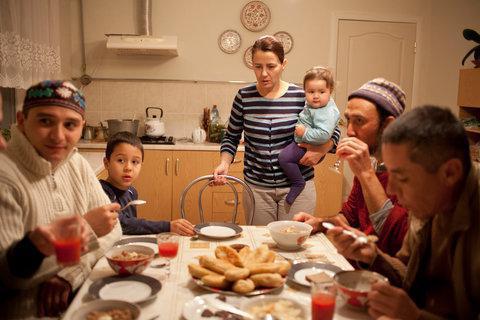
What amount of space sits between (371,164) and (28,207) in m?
1.30

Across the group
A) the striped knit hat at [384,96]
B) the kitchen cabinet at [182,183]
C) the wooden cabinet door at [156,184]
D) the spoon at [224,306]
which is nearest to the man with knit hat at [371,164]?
the striped knit hat at [384,96]

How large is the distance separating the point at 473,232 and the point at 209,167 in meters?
3.26

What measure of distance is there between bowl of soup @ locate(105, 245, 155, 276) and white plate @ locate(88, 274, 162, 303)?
0.08ft

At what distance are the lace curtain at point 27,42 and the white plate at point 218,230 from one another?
1756 millimetres

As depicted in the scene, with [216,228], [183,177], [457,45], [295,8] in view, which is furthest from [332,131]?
[457,45]

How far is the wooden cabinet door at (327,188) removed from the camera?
446cm

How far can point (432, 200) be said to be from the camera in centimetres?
125

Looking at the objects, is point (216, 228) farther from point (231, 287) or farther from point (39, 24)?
point (39, 24)

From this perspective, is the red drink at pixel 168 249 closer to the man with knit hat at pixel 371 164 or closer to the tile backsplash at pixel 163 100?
the man with knit hat at pixel 371 164

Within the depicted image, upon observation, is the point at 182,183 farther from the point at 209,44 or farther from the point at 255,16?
the point at 255,16

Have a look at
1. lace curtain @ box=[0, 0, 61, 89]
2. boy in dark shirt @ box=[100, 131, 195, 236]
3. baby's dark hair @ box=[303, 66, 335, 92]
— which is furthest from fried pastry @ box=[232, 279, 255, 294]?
lace curtain @ box=[0, 0, 61, 89]

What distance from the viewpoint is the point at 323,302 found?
1227mm

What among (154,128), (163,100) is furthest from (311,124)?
(163,100)

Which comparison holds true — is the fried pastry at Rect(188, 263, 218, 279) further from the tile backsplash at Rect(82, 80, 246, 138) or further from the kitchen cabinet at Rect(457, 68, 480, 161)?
the tile backsplash at Rect(82, 80, 246, 138)
